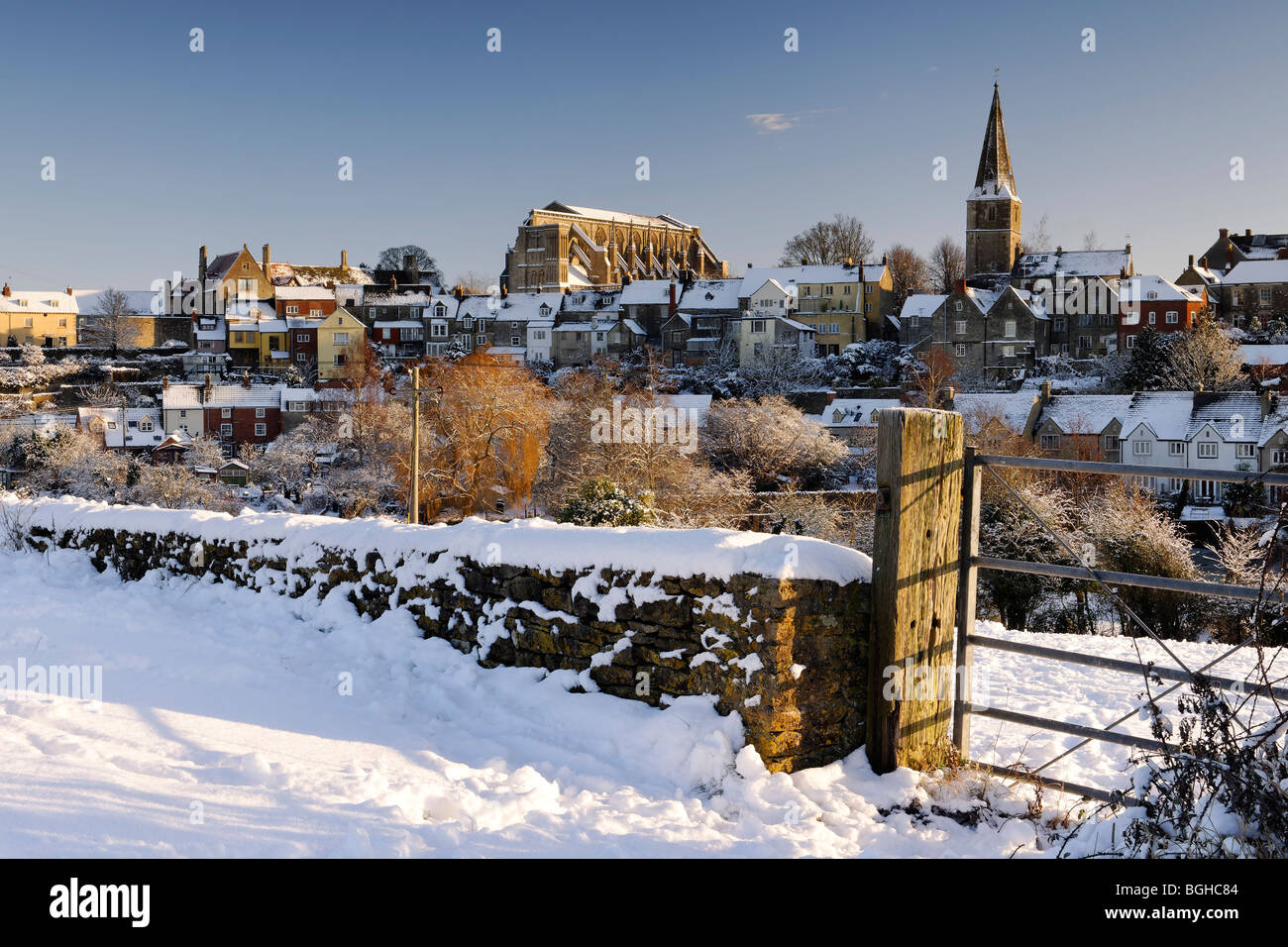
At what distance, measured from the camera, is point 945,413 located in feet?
18.2

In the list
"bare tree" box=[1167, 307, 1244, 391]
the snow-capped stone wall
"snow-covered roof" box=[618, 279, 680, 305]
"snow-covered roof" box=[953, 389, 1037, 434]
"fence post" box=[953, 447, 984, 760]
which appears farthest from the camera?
"snow-covered roof" box=[618, 279, 680, 305]

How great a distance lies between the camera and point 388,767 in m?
5.08

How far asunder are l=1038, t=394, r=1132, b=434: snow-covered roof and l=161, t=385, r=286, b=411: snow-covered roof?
158 feet

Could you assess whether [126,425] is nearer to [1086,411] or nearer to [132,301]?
[132,301]

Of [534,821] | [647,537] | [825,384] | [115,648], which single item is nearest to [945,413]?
[647,537]

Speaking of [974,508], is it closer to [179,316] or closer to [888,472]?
[888,472]

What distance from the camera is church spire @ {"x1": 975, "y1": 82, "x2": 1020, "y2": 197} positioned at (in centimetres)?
8475

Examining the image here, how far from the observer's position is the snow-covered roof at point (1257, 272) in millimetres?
74438

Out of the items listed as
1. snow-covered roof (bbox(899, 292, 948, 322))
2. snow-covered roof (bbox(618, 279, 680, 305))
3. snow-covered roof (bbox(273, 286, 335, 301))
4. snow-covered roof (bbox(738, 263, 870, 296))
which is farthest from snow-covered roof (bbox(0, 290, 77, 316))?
snow-covered roof (bbox(899, 292, 948, 322))

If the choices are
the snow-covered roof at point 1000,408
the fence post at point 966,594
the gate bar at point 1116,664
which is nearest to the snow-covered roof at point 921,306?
the snow-covered roof at point 1000,408

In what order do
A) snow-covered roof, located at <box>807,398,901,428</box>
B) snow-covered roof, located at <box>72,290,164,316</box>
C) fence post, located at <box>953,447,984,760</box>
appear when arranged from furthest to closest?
1. snow-covered roof, located at <box>72,290,164,316</box>
2. snow-covered roof, located at <box>807,398,901,428</box>
3. fence post, located at <box>953,447,984,760</box>

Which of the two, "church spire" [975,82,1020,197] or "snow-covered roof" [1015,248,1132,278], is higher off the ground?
"church spire" [975,82,1020,197]

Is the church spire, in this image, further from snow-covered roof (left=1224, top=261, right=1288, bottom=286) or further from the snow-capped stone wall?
the snow-capped stone wall

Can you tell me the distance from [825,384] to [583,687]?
61.4m
